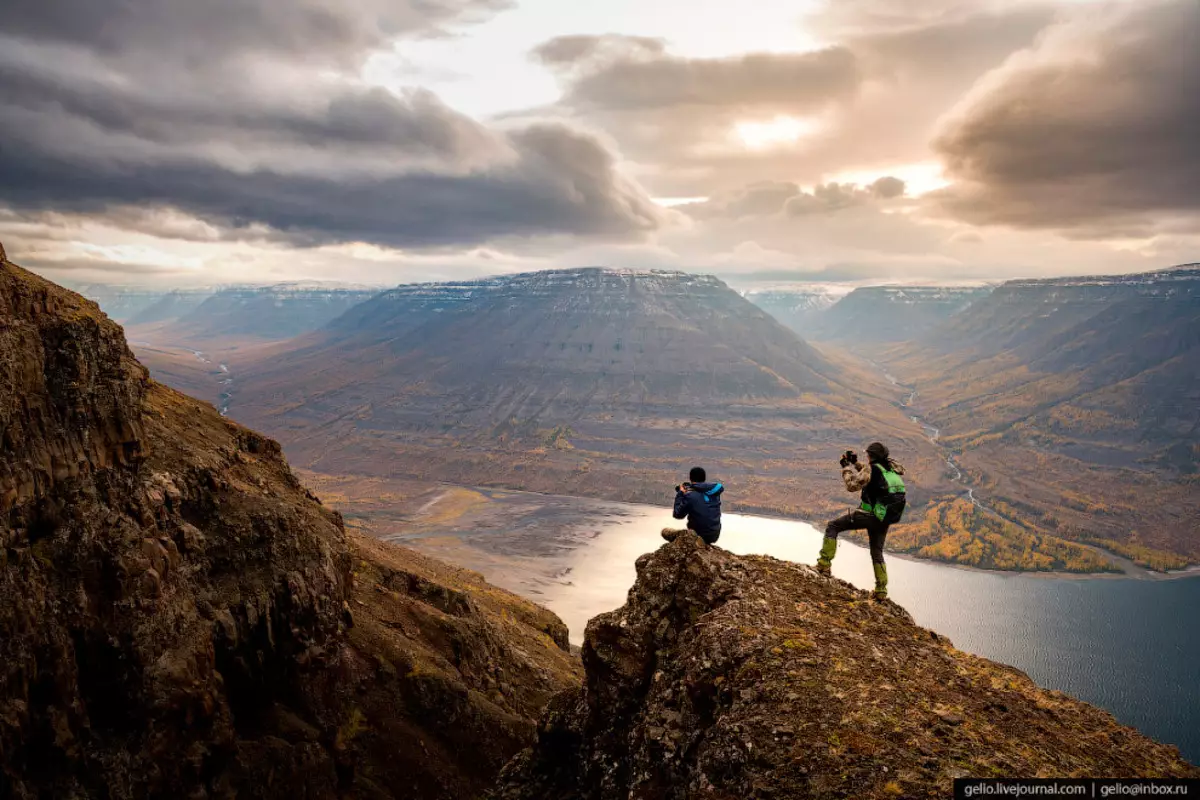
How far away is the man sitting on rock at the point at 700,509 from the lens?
23594 mm

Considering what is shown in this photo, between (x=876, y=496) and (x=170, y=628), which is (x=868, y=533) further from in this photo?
(x=170, y=628)

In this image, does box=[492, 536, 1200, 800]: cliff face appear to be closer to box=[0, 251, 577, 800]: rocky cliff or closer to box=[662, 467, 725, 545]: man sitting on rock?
box=[662, 467, 725, 545]: man sitting on rock

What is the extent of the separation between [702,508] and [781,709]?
26.2 feet

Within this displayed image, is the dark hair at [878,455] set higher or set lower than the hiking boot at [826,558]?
higher

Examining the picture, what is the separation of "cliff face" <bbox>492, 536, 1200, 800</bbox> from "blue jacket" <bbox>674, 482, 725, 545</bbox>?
2.41ft

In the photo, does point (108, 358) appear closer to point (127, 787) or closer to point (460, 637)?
point (127, 787)

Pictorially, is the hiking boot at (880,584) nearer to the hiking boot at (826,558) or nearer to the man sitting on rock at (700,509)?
the hiking boot at (826,558)

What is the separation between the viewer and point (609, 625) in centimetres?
2356

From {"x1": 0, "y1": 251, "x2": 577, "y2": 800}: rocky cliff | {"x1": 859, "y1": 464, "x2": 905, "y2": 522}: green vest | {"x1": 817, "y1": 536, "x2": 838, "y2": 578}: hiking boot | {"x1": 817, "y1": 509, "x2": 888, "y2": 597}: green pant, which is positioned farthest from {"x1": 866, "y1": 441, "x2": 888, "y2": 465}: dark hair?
{"x1": 0, "y1": 251, "x2": 577, "y2": 800}: rocky cliff

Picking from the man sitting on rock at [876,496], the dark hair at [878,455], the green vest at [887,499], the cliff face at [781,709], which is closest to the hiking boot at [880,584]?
the man sitting on rock at [876,496]

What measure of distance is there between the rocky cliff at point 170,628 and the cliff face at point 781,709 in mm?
18414

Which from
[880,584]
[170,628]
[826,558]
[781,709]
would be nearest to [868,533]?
[880,584]

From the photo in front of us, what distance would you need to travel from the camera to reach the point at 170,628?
33500 mm

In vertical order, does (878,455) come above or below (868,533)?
above
